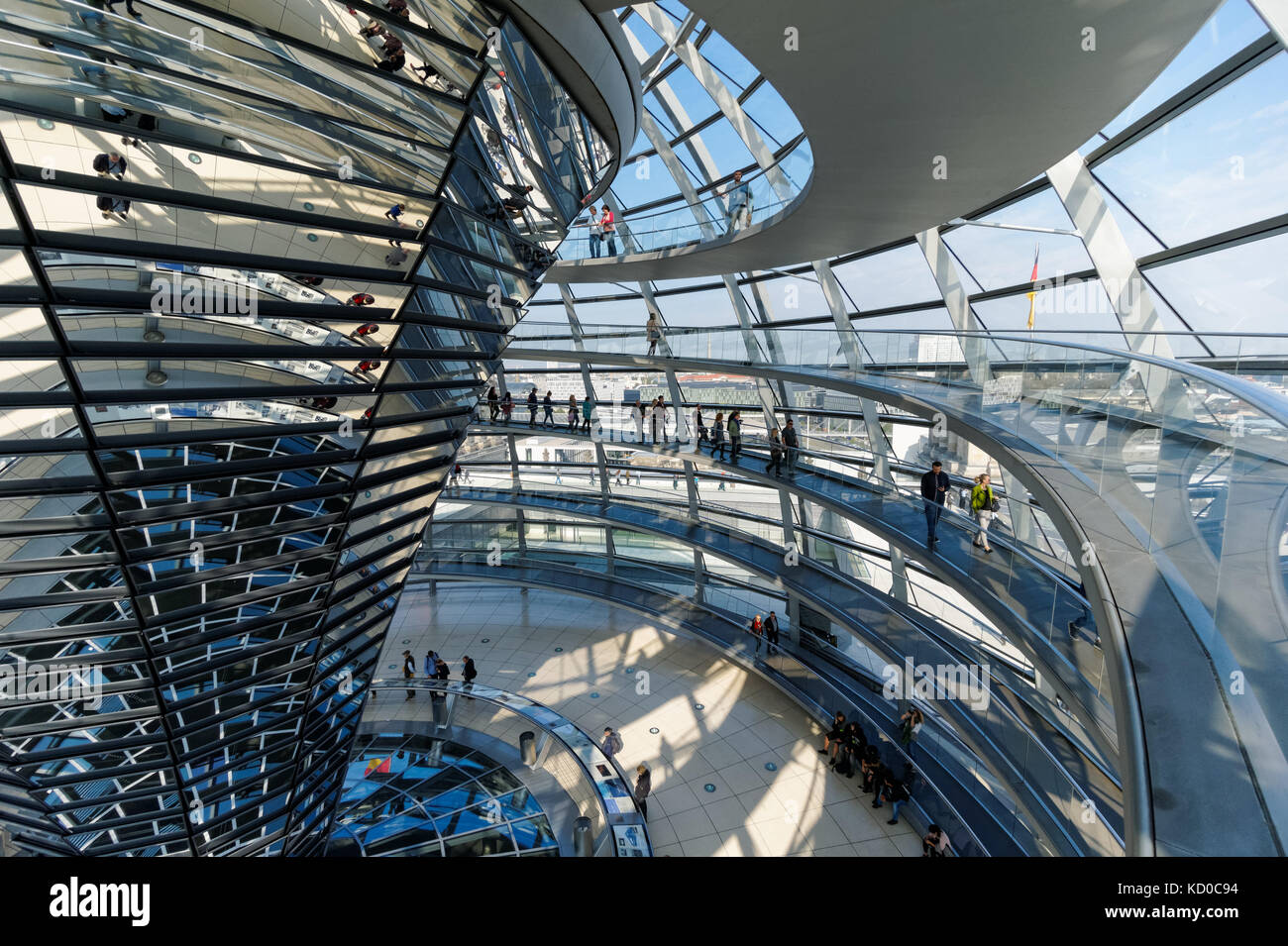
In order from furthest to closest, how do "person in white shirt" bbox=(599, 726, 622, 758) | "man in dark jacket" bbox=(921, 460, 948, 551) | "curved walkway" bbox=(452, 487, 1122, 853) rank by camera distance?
"person in white shirt" bbox=(599, 726, 622, 758) → "man in dark jacket" bbox=(921, 460, 948, 551) → "curved walkway" bbox=(452, 487, 1122, 853)

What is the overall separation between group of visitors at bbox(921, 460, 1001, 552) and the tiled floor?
243 inches

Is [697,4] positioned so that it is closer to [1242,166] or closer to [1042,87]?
[1042,87]

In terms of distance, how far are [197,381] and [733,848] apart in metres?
11.8

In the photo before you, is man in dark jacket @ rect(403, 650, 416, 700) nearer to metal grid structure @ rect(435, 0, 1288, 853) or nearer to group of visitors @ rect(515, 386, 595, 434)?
metal grid structure @ rect(435, 0, 1288, 853)

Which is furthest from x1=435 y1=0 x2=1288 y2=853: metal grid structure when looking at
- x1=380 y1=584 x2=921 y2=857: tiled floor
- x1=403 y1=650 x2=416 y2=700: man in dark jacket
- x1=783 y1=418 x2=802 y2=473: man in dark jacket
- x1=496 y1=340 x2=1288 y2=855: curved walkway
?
x1=403 y1=650 x2=416 y2=700: man in dark jacket

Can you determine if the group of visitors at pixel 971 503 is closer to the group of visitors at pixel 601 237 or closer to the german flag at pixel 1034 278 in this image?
the german flag at pixel 1034 278

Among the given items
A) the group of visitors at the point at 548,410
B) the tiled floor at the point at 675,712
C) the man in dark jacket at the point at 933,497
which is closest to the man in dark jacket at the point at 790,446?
the man in dark jacket at the point at 933,497

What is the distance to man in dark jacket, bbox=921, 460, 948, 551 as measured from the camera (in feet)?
34.7

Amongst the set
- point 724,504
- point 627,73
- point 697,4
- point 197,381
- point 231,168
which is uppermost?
point 627,73

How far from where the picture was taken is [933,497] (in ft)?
36.1

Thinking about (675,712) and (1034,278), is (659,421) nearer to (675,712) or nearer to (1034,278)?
(675,712)

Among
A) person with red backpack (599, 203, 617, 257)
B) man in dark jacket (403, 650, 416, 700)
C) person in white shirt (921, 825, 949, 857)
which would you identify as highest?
person with red backpack (599, 203, 617, 257)

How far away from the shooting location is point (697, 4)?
15.7 feet
